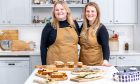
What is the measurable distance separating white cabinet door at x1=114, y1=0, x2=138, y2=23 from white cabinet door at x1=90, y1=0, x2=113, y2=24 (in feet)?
0.28

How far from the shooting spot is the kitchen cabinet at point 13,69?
4.70 meters

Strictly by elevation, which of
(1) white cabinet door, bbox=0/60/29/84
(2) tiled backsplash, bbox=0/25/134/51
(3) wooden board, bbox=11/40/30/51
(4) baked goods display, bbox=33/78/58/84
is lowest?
(1) white cabinet door, bbox=0/60/29/84

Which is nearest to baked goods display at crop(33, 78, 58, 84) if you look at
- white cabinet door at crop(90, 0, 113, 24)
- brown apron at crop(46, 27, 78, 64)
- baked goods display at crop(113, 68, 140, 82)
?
baked goods display at crop(113, 68, 140, 82)

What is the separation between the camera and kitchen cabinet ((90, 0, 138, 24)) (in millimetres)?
5043

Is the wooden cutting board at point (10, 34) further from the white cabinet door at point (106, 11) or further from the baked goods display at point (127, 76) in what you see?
the baked goods display at point (127, 76)

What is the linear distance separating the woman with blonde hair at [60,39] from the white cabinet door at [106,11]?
1437mm

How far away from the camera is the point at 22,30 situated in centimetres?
542

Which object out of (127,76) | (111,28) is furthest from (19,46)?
(127,76)

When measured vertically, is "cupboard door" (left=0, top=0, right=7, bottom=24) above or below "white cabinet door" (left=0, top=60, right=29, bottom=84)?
above

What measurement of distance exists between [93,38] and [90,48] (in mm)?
136

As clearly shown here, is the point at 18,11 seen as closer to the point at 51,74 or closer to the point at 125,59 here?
the point at 125,59

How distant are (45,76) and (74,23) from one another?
127 cm

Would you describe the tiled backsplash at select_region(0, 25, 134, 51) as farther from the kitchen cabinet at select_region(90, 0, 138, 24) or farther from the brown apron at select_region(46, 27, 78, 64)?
the brown apron at select_region(46, 27, 78, 64)

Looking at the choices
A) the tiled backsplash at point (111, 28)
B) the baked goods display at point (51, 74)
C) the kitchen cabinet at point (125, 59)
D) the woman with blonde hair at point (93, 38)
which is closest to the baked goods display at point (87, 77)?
the baked goods display at point (51, 74)
